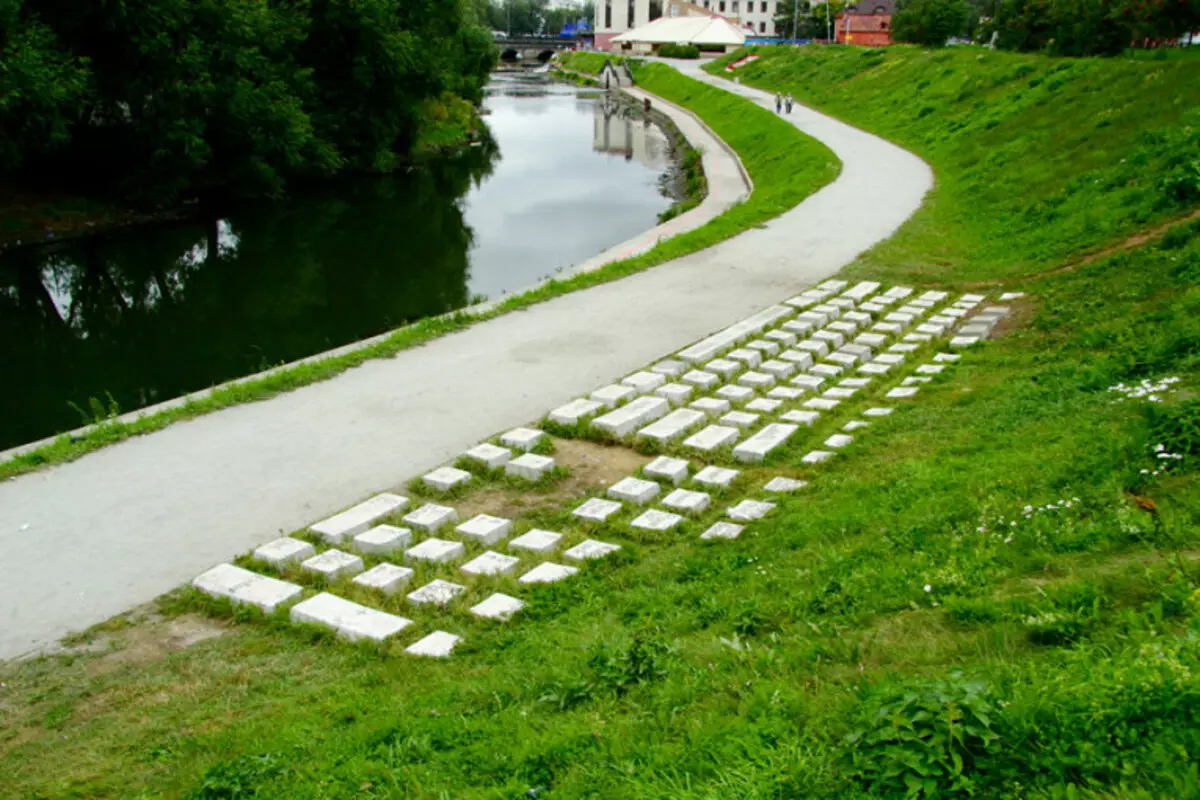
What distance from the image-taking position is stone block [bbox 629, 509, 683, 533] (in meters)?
6.82

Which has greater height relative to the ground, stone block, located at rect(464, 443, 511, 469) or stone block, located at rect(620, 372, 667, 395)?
stone block, located at rect(620, 372, 667, 395)

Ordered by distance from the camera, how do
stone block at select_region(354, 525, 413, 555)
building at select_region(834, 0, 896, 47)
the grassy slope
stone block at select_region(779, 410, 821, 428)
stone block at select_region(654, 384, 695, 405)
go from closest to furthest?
the grassy slope < stone block at select_region(354, 525, 413, 555) < stone block at select_region(779, 410, 821, 428) < stone block at select_region(654, 384, 695, 405) < building at select_region(834, 0, 896, 47)

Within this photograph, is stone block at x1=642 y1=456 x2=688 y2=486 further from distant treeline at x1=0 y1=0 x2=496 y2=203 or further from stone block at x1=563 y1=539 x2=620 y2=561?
distant treeline at x1=0 y1=0 x2=496 y2=203

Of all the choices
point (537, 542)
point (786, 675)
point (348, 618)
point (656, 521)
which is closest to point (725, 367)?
point (656, 521)

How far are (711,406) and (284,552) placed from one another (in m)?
4.10

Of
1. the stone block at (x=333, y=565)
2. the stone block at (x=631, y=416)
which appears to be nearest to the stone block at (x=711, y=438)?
the stone block at (x=631, y=416)

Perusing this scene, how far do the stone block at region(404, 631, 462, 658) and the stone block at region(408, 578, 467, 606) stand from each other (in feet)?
1.28

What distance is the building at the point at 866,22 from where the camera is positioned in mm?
87438

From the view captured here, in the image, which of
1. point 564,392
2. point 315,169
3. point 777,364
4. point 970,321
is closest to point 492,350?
point 564,392

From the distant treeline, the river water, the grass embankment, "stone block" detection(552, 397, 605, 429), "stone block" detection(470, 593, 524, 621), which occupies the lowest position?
the river water

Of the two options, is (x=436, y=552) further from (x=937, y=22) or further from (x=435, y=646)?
(x=937, y=22)

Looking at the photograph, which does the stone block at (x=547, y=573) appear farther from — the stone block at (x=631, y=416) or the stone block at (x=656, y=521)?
the stone block at (x=631, y=416)

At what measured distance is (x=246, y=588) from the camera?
609 cm

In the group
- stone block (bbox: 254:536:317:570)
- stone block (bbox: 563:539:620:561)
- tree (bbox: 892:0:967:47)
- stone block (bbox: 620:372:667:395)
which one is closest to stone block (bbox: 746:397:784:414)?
stone block (bbox: 620:372:667:395)
